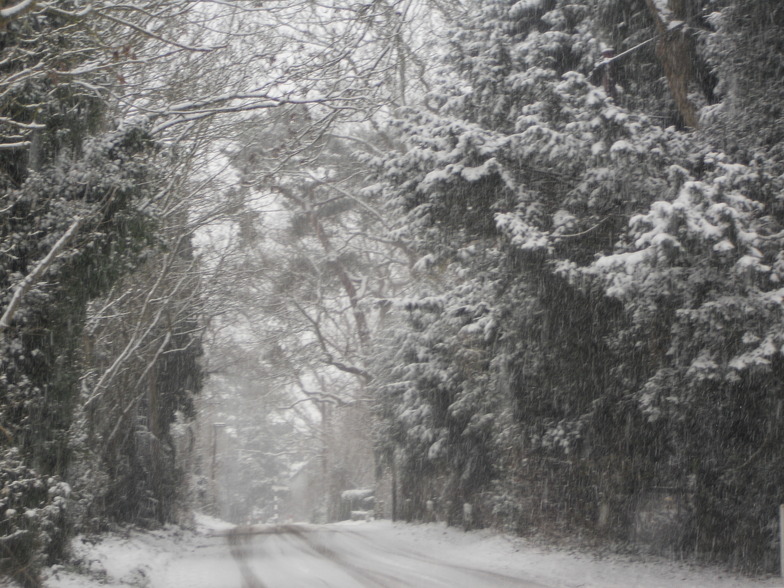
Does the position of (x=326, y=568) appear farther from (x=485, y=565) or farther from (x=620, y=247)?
(x=620, y=247)

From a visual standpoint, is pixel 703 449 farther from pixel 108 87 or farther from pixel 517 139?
pixel 108 87

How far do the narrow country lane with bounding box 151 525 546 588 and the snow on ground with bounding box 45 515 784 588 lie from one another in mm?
177

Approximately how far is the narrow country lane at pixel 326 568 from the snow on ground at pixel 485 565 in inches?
7.0

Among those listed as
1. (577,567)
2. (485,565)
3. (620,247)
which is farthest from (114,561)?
(620,247)

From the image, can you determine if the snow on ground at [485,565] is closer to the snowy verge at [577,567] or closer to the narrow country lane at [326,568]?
the snowy verge at [577,567]

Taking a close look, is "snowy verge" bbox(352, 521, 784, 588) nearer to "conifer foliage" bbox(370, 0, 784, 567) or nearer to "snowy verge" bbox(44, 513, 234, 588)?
"conifer foliage" bbox(370, 0, 784, 567)

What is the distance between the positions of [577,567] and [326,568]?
4.42m

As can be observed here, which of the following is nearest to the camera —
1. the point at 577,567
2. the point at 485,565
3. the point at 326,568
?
the point at 577,567

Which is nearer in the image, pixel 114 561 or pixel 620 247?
pixel 620 247

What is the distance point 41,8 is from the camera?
21.6 ft

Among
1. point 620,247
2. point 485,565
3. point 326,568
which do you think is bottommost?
point 326,568

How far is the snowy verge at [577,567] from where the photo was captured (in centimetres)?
1055

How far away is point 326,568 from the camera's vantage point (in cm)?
1398

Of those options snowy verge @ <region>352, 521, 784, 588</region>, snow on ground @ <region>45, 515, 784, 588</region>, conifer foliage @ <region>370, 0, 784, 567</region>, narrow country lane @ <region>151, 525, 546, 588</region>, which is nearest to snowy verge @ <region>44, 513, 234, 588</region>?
snow on ground @ <region>45, 515, 784, 588</region>
